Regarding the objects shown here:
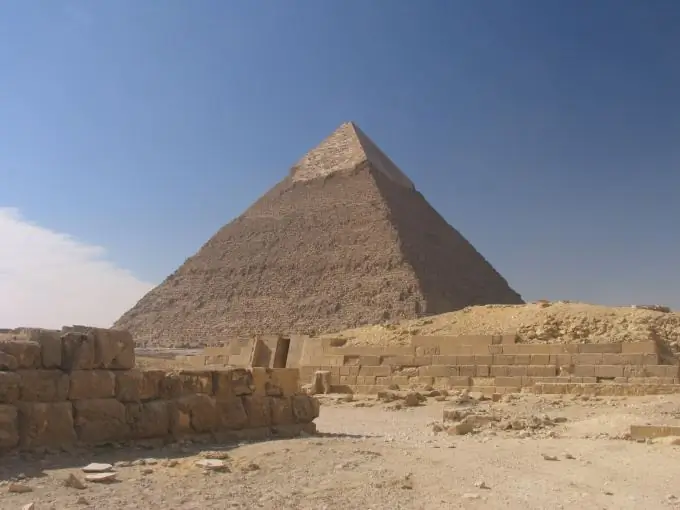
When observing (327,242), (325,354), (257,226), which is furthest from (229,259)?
(325,354)

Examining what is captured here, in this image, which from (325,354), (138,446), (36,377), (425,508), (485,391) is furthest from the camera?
(325,354)

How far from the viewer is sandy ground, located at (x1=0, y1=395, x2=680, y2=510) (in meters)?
3.89

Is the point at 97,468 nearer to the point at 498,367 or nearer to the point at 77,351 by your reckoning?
the point at 77,351

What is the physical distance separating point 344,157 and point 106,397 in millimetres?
83538

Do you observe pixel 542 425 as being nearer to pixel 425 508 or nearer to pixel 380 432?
pixel 380 432

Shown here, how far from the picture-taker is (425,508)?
3805 millimetres

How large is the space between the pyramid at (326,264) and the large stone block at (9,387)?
195ft

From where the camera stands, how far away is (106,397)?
16.8 feet

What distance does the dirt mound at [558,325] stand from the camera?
1339 cm

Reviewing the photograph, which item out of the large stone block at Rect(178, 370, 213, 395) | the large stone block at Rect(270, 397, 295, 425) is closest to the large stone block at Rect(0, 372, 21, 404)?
the large stone block at Rect(178, 370, 213, 395)

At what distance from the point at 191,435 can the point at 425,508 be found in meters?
2.28

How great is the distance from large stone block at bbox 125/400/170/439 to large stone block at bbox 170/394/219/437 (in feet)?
0.23

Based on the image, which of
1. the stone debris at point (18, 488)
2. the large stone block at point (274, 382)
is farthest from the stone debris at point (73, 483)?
the large stone block at point (274, 382)

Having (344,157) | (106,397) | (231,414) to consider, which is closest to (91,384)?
(106,397)
